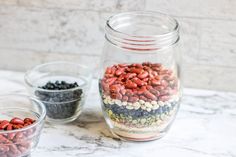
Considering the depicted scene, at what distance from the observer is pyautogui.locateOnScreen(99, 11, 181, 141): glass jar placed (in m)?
1.41

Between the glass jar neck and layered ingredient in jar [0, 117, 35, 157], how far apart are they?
→ 1.10 ft

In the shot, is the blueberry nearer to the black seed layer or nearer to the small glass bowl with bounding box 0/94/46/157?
the small glass bowl with bounding box 0/94/46/157

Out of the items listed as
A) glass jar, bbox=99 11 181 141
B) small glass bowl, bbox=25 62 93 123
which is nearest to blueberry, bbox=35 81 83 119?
small glass bowl, bbox=25 62 93 123

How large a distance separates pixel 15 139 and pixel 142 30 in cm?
56

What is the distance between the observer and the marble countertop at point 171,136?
144cm

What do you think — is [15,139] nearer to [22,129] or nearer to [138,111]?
[22,129]

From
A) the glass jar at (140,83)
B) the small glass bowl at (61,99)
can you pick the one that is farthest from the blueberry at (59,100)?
the glass jar at (140,83)

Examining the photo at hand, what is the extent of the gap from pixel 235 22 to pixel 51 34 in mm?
614

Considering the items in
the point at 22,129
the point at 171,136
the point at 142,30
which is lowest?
the point at 171,136

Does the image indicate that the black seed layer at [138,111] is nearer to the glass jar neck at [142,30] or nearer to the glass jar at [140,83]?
the glass jar at [140,83]

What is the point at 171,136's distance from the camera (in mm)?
1521

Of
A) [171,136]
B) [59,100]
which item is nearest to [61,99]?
[59,100]

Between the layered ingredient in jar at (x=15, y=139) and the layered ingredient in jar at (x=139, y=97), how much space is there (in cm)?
24

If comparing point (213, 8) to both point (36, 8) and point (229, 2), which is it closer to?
point (229, 2)
